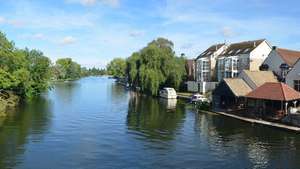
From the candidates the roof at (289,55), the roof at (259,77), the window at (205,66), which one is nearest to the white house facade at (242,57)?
the window at (205,66)

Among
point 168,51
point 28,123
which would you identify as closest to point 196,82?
point 168,51

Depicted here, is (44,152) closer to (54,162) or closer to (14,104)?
(54,162)

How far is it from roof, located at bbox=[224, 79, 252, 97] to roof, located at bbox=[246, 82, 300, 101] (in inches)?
140

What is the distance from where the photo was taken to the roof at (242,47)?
80500 millimetres

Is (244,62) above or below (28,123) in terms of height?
above

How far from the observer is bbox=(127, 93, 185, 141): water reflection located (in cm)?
3909

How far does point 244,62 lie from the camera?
266ft

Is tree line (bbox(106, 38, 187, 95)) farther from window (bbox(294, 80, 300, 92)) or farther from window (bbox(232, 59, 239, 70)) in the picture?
window (bbox(294, 80, 300, 92))

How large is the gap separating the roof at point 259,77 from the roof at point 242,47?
1998 cm

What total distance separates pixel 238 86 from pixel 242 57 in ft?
89.2

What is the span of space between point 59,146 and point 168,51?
5797cm

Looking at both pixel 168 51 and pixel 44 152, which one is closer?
pixel 44 152

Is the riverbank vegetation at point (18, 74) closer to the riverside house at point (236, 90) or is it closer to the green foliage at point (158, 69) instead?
the green foliage at point (158, 69)

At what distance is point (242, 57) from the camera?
267ft
